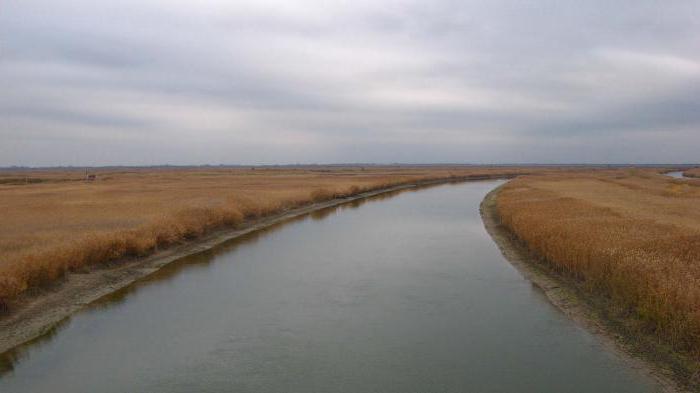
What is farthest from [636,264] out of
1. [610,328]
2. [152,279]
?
[152,279]

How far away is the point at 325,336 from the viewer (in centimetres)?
1053

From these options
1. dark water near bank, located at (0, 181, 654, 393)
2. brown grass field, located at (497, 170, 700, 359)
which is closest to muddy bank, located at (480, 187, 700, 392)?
brown grass field, located at (497, 170, 700, 359)

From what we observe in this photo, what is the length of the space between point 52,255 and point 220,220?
36.6 feet

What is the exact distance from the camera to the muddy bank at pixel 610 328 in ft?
27.0

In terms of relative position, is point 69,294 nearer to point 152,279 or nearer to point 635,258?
point 152,279

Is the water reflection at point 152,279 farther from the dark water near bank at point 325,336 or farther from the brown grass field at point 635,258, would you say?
the brown grass field at point 635,258

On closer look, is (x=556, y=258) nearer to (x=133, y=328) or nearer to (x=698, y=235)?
(x=698, y=235)

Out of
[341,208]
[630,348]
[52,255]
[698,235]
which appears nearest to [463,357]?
[630,348]

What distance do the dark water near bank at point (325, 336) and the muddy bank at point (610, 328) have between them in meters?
→ 0.34

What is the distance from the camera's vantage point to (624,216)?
70.9 feet

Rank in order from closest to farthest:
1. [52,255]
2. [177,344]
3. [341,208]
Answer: [177,344], [52,255], [341,208]

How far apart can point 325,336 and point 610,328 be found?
611 centimetres

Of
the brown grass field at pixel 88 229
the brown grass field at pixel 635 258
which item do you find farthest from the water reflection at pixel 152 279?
the brown grass field at pixel 635 258

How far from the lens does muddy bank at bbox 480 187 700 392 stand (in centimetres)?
824
